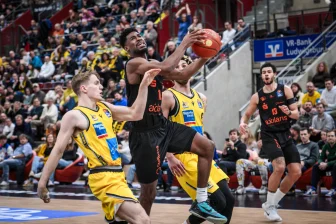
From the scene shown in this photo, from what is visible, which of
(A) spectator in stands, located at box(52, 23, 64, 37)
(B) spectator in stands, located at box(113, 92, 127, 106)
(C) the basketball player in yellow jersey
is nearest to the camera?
(C) the basketball player in yellow jersey

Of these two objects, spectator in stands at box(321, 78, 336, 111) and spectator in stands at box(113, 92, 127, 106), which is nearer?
spectator in stands at box(321, 78, 336, 111)

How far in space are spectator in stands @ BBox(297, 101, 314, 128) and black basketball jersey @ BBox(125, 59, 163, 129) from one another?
7.57m

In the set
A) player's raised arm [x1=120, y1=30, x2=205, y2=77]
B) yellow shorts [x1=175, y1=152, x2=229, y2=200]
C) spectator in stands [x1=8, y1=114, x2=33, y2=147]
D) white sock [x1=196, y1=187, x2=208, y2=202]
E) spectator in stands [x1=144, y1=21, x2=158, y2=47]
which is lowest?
spectator in stands [x1=8, y1=114, x2=33, y2=147]

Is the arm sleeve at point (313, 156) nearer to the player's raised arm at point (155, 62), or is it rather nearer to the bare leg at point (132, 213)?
the player's raised arm at point (155, 62)

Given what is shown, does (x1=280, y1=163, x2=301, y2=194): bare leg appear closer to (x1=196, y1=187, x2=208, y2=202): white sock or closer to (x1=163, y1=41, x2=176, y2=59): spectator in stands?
(x1=196, y1=187, x2=208, y2=202): white sock

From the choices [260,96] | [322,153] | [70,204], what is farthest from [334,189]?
[70,204]

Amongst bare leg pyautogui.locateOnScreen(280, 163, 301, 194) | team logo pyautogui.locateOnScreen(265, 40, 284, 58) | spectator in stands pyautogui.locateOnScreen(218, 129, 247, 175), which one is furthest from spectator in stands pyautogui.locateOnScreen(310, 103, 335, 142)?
bare leg pyautogui.locateOnScreen(280, 163, 301, 194)

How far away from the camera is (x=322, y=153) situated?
12.2 m

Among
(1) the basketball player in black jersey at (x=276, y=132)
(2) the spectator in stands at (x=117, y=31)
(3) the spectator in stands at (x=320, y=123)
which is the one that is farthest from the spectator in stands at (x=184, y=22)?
(1) the basketball player in black jersey at (x=276, y=132)

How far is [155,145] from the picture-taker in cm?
665

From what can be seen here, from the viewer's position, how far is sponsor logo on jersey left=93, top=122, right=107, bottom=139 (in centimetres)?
586

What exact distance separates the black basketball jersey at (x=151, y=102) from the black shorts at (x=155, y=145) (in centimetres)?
7

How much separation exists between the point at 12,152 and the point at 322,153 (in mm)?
8378

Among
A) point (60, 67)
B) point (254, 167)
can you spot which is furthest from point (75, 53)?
point (254, 167)
